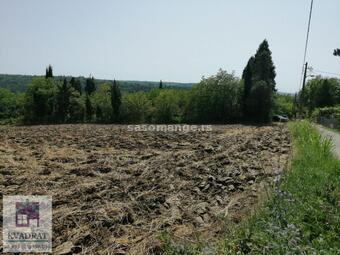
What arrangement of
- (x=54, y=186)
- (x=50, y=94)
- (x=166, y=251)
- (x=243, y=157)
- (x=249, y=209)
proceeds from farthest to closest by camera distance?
(x=50, y=94)
(x=243, y=157)
(x=54, y=186)
(x=249, y=209)
(x=166, y=251)

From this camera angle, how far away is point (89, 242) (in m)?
4.33

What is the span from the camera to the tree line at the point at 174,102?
33625 mm

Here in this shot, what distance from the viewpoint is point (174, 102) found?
135 feet

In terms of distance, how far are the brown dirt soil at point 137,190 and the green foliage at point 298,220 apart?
0.53m

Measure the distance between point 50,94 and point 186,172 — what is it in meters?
40.3

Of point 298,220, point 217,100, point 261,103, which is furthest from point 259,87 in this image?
point 298,220

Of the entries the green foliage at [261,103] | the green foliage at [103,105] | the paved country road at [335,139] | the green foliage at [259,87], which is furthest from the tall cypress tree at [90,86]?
the paved country road at [335,139]

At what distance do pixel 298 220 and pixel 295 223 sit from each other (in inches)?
5.4

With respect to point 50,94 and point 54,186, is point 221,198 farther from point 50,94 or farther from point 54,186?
point 50,94

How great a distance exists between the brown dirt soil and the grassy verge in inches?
19.8

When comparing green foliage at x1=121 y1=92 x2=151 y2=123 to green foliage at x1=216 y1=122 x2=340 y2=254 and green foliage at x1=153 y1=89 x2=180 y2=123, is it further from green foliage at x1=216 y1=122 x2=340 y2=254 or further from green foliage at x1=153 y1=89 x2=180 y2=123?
green foliage at x1=216 y1=122 x2=340 y2=254

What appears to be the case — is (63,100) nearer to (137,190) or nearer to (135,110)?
(135,110)

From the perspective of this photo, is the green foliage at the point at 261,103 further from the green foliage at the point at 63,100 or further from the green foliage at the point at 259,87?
the green foliage at the point at 63,100

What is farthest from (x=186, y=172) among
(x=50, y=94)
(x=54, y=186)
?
(x=50, y=94)
